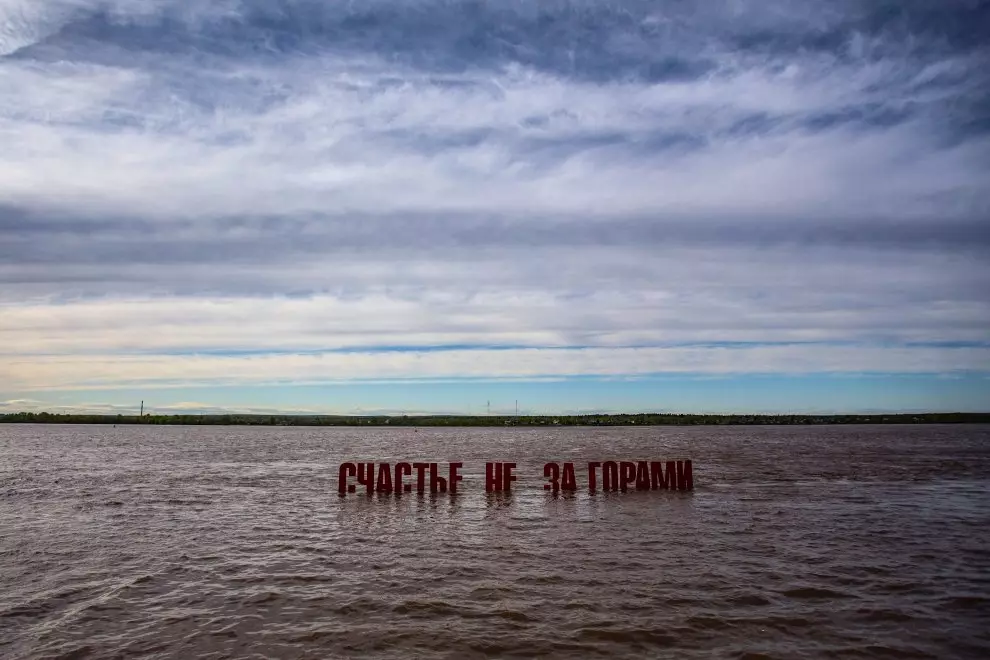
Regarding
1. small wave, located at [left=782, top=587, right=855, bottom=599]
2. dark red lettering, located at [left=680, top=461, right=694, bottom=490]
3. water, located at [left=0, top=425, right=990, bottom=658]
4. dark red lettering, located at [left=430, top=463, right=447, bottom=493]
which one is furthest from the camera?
dark red lettering, located at [left=680, top=461, right=694, bottom=490]

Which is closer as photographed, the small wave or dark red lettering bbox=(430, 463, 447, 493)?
the small wave

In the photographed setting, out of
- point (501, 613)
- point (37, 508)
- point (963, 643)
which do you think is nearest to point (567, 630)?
point (501, 613)

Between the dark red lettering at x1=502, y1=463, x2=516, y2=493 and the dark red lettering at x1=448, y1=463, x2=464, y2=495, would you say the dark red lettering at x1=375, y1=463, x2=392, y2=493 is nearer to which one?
the dark red lettering at x1=448, y1=463, x2=464, y2=495

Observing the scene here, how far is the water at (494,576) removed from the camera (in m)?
10.7

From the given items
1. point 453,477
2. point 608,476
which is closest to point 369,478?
point 453,477

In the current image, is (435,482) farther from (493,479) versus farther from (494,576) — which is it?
(494,576)

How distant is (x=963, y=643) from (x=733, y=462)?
1683 inches

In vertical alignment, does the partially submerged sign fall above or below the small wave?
above

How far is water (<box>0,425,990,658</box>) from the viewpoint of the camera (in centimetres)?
1071

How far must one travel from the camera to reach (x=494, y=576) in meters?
14.9

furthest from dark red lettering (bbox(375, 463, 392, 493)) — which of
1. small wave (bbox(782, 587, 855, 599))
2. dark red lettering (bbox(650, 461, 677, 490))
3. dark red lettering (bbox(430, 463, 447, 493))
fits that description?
small wave (bbox(782, 587, 855, 599))

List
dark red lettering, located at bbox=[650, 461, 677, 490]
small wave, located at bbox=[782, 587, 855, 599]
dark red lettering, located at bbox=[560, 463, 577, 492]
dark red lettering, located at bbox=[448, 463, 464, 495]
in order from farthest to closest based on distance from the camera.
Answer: dark red lettering, located at bbox=[650, 461, 677, 490], dark red lettering, located at bbox=[560, 463, 577, 492], dark red lettering, located at bbox=[448, 463, 464, 495], small wave, located at bbox=[782, 587, 855, 599]

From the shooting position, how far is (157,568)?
50.9 ft

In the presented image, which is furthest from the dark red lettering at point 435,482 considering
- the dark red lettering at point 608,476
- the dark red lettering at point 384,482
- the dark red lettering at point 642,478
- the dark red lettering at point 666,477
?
the dark red lettering at point 666,477
